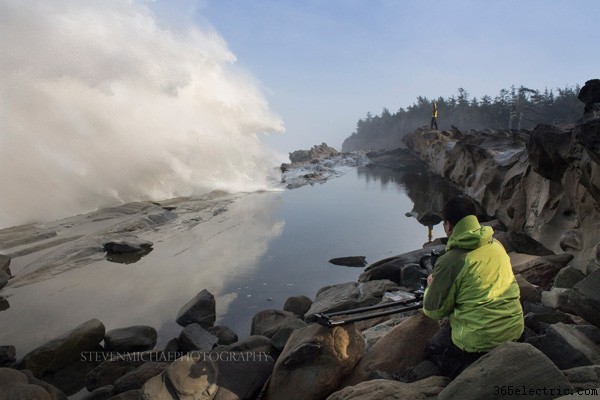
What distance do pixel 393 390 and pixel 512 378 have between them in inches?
35.2

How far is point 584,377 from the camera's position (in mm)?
2783

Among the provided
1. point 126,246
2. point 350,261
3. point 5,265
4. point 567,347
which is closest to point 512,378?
point 567,347

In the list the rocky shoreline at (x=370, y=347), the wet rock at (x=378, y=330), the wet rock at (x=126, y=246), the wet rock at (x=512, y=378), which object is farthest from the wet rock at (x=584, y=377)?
the wet rock at (x=126, y=246)

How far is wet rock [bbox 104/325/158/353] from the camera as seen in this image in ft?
18.9

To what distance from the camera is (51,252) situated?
10484 mm

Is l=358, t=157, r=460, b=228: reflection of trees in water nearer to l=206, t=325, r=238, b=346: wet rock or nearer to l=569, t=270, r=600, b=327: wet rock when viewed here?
l=206, t=325, r=238, b=346: wet rock

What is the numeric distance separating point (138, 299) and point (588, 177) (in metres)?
8.23

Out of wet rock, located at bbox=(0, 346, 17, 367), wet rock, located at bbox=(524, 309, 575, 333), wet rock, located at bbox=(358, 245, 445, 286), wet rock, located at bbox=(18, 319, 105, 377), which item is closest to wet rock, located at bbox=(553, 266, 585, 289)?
wet rock, located at bbox=(524, 309, 575, 333)

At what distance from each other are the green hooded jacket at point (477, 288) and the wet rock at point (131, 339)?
4.51 m

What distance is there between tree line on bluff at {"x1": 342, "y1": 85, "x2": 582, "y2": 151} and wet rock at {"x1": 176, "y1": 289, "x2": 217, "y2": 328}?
122ft

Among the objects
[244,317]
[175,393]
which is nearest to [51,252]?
[244,317]

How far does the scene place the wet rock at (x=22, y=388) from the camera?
12.7ft

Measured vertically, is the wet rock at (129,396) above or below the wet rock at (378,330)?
above

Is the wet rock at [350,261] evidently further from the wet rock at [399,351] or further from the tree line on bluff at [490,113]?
the tree line on bluff at [490,113]
